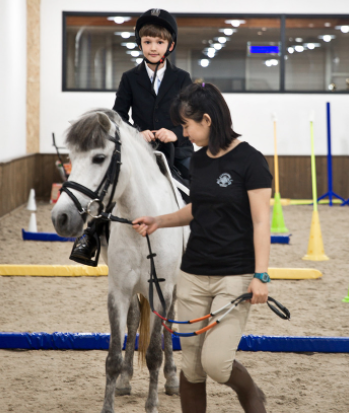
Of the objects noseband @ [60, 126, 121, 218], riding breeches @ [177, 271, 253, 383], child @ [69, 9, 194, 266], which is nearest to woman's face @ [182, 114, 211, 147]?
noseband @ [60, 126, 121, 218]

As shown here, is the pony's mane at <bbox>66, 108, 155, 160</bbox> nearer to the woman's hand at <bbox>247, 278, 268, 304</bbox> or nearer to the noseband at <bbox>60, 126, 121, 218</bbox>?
the noseband at <bbox>60, 126, 121, 218</bbox>

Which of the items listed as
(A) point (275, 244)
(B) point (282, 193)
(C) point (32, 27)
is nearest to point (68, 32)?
(C) point (32, 27)

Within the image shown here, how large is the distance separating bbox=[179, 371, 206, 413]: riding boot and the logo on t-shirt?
0.74 metres

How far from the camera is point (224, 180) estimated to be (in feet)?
6.66

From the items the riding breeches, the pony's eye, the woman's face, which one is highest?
the woman's face

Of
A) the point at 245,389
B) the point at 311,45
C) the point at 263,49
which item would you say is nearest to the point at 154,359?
the point at 245,389

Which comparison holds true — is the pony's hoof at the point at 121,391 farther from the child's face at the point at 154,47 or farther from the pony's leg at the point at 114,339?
the child's face at the point at 154,47

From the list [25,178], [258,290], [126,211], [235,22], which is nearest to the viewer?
[258,290]

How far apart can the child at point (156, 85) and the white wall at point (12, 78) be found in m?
5.99

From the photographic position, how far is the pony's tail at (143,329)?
3051 millimetres

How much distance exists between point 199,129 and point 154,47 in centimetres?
114

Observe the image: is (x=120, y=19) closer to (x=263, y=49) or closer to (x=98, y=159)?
(x=263, y=49)

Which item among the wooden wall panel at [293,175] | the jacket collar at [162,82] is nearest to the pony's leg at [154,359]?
the jacket collar at [162,82]

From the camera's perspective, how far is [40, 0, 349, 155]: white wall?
11.2m
